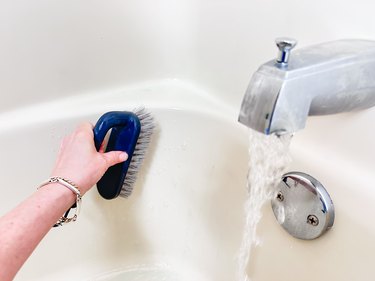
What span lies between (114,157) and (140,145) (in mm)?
84

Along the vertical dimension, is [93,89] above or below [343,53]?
below

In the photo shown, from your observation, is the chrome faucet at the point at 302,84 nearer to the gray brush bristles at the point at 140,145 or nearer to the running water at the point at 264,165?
the running water at the point at 264,165

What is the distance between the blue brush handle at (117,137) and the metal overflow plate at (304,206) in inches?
10.6

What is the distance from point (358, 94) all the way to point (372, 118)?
0.09m

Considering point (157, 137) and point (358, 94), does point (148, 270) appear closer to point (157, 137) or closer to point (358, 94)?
point (157, 137)

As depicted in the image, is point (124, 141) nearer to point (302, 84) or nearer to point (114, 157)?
point (114, 157)

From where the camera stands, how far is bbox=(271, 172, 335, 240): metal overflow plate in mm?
551

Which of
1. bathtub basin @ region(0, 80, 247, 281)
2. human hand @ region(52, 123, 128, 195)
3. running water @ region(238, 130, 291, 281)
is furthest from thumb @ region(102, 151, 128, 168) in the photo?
running water @ region(238, 130, 291, 281)

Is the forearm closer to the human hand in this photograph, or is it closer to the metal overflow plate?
the human hand

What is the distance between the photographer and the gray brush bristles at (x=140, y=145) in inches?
30.0

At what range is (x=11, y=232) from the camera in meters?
0.48

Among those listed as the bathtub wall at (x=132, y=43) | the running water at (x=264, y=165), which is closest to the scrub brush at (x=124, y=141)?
the bathtub wall at (x=132, y=43)

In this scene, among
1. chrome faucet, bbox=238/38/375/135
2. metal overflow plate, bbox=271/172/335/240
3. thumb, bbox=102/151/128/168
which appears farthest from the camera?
thumb, bbox=102/151/128/168

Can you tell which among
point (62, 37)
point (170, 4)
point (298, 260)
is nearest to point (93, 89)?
point (62, 37)
